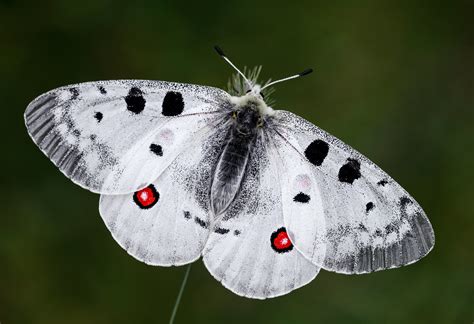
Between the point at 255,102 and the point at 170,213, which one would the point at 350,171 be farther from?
the point at 170,213

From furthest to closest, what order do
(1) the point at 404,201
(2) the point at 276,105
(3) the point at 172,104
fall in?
(2) the point at 276,105, (3) the point at 172,104, (1) the point at 404,201

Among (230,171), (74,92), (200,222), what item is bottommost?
(200,222)

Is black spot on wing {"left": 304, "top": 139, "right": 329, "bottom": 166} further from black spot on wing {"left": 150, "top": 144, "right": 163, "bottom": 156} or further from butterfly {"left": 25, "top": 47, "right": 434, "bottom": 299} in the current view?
black spot on wing {"left": 150, "top": 144, "right": 163, "bottom": 156}

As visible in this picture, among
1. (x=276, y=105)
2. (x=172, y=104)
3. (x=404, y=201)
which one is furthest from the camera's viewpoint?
(x=276, y=105)

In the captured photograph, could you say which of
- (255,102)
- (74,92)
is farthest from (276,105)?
(74,92)

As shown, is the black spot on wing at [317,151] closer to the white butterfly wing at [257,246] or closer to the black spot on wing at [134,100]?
the white butterfly wing at [257,246]

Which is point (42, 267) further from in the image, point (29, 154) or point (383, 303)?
point (383, 303)


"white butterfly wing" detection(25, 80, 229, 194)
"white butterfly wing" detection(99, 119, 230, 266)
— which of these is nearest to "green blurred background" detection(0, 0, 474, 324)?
"white butterfly wing" detection(99, 119, 230, 266)

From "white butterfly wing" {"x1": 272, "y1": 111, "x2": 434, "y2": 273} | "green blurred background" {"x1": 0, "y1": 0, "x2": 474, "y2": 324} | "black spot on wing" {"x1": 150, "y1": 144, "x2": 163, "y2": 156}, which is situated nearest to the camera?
"white butterfly wing" {"x1": 272, "y1": 111, "x2": 434, "y2": 273}
